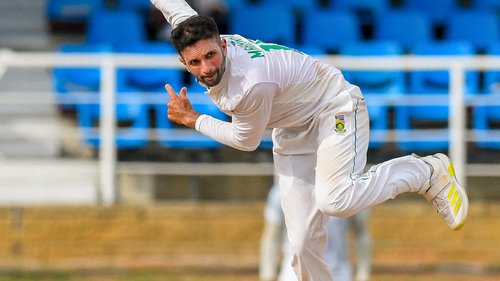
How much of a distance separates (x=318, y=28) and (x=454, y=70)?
2185mm

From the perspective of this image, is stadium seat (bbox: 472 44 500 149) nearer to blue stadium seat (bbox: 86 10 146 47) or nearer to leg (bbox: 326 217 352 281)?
leg (bbox: 326 217 352 281)

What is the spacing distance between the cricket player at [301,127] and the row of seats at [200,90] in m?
4.43

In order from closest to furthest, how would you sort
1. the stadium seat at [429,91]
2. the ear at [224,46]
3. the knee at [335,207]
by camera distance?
the ear at [224,46], the knee at [335,207], the stadium seat at [429,91]

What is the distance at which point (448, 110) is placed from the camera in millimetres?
14031

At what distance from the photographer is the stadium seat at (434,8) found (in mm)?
15922

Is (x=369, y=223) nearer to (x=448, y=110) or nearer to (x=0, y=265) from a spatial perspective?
(x=448, y=110)

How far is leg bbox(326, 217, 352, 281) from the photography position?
11102mm

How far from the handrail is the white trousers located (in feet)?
13.9

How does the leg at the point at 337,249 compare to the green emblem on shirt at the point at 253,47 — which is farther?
the leg at the point at 337,249

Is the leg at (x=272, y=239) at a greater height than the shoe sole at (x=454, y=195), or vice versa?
the shoe sole at (x=454, y=195)

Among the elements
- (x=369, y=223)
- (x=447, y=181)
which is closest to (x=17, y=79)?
(x=369, y=223)

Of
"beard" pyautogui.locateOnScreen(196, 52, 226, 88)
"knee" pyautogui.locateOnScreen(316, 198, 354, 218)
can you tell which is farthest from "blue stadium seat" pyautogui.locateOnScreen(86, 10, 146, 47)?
"beard" pyautogui.locateOnScreen(196, 52, 226, 88)

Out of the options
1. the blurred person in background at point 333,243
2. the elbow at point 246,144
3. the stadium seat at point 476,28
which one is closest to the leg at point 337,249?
the blurred person in background at point 333,243

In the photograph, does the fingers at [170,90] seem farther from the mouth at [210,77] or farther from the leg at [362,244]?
the leg at [362,244]
